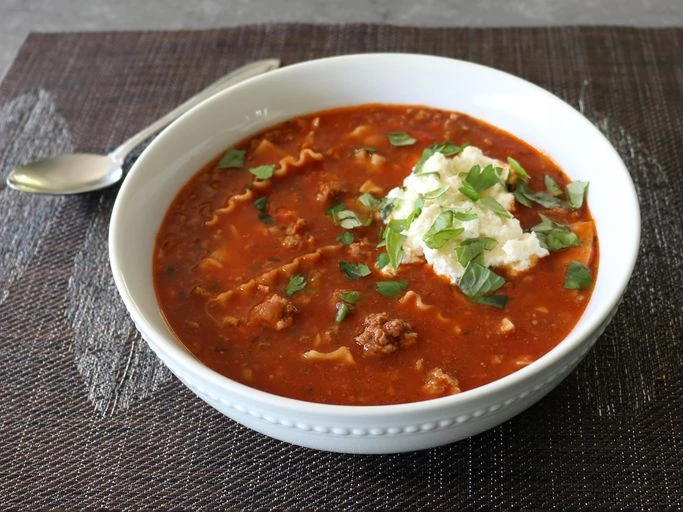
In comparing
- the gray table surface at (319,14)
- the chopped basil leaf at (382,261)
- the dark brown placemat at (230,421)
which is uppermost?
the chopped basil leaf at (382,261)

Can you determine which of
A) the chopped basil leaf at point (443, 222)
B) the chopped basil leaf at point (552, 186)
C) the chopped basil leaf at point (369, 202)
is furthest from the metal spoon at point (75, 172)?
the chopped basil leaf at point (552, 186)

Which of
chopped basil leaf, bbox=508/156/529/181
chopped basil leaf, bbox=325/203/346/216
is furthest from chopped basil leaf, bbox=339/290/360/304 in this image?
chopped basil leaf, bbox=508/156/529/181

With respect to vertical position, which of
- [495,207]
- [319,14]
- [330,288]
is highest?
[495,207]

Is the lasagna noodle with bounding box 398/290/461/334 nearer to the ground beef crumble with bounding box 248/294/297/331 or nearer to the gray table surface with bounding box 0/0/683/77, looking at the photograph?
the ground beef crumble with bounding box 248/294/297/331

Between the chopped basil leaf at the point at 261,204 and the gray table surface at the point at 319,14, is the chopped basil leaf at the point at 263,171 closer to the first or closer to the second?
the chopped basil leaf at the point at 261,204

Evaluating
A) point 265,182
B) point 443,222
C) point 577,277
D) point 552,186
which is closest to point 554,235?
point 577,277

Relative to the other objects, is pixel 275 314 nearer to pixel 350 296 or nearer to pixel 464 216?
pixel 350 296

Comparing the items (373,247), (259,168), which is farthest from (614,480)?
(259,168)
